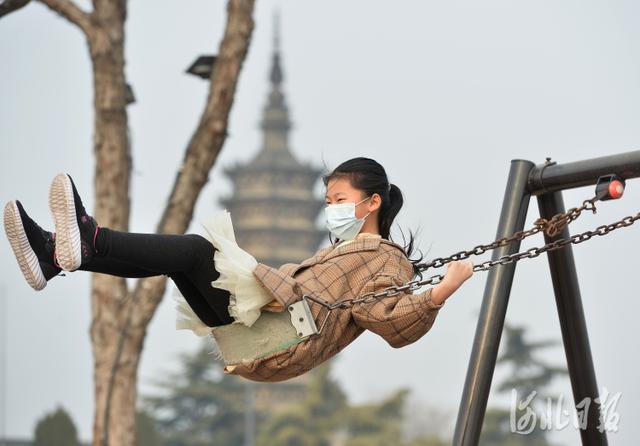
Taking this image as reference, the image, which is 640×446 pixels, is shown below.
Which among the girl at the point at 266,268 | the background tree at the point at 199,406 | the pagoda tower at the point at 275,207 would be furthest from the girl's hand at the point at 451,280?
the pagoda tower at the point at 275,207

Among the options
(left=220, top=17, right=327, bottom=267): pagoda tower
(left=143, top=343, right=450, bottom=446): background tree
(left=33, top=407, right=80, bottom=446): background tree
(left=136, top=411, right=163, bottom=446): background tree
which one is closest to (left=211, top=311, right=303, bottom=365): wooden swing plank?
(left=33, top=407, right=80, bottom=446): background tree

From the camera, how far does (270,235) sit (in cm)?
8512

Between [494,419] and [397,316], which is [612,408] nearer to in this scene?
[397,316]

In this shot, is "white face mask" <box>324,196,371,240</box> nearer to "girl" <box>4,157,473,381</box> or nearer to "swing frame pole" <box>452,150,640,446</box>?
"girl" <box>4,157,473,381</box>

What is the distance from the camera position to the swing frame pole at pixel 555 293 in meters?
6.40

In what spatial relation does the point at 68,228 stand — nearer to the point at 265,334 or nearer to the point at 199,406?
the point at 265,334

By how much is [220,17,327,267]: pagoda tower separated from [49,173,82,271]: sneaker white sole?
256ft

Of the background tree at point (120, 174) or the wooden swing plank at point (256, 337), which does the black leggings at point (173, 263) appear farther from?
the background tree at point (120, 174)

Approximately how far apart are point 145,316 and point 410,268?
4.84 meters

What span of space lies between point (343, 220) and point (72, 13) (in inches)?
208

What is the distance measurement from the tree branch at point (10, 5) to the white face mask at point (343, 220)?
4.89m

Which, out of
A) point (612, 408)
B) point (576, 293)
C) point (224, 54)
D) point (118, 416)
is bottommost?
point (612, 408)

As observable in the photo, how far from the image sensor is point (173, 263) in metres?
5.45

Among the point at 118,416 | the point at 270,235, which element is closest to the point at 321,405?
the point at 270,235
